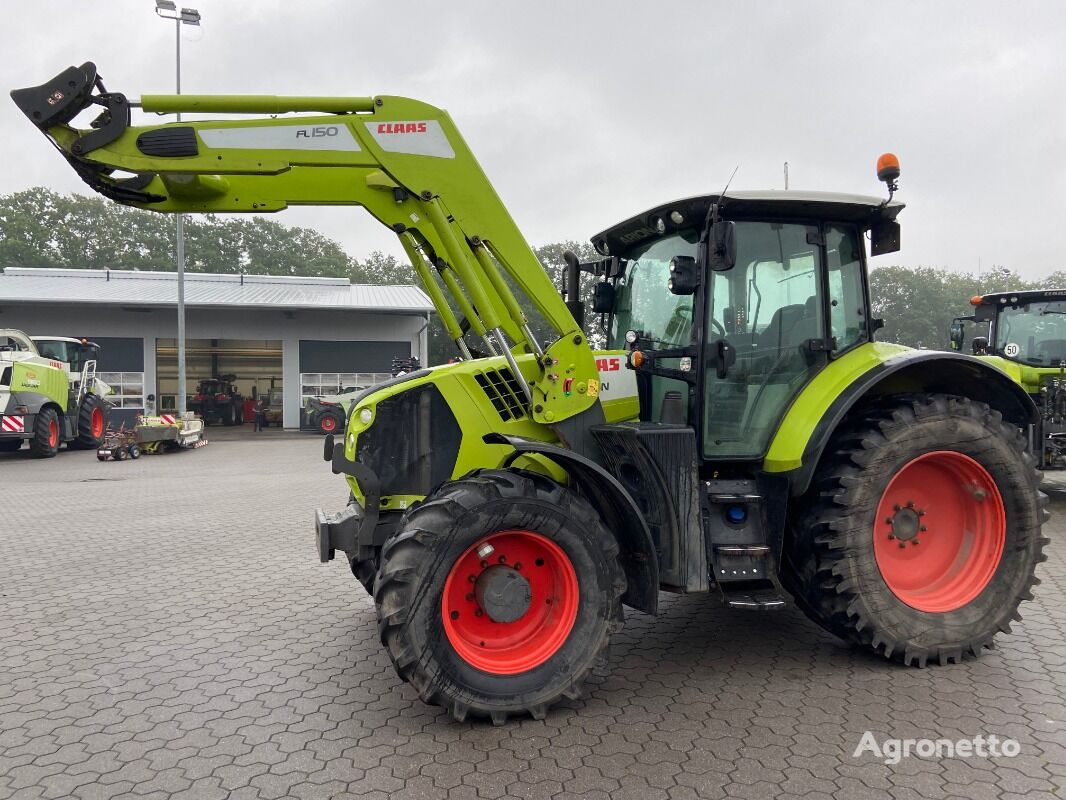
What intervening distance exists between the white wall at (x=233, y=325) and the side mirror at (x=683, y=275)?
25.4m

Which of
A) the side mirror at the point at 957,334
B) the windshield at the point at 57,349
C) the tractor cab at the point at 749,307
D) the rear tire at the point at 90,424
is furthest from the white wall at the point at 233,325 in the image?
the tractor cab at the point at 749,307

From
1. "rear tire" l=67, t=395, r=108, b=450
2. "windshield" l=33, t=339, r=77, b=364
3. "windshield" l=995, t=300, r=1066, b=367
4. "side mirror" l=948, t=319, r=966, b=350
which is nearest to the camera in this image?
"windshield" l=995, t=300, r=1066, b=367

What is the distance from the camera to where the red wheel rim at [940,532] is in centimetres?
407

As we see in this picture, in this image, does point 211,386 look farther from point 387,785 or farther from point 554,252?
point 387,785

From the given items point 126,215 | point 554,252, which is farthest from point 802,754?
point 126,215

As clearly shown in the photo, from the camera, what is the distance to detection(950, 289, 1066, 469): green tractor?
8758 millimetres

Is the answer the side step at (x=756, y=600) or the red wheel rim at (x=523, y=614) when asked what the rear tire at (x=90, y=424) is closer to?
the red wheel rim at (x=523, y=614)

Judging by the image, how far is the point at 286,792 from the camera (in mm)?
2789

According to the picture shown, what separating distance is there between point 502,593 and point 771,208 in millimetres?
2504

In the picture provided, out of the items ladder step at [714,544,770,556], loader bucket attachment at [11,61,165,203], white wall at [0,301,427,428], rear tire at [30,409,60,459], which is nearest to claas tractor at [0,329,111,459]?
rear tire at [30,409,60,459]

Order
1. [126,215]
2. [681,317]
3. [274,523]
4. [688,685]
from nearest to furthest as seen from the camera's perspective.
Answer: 1. [688,685]
2. [681,317]
3. [274,523]
4. [126,215]

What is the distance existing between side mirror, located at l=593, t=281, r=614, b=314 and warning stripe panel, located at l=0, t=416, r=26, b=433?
16.1 metres

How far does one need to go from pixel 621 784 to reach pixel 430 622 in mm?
1020

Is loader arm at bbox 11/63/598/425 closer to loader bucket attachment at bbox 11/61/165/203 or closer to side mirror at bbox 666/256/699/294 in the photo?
loader bucket attachment at bbox 11/61/165/203
